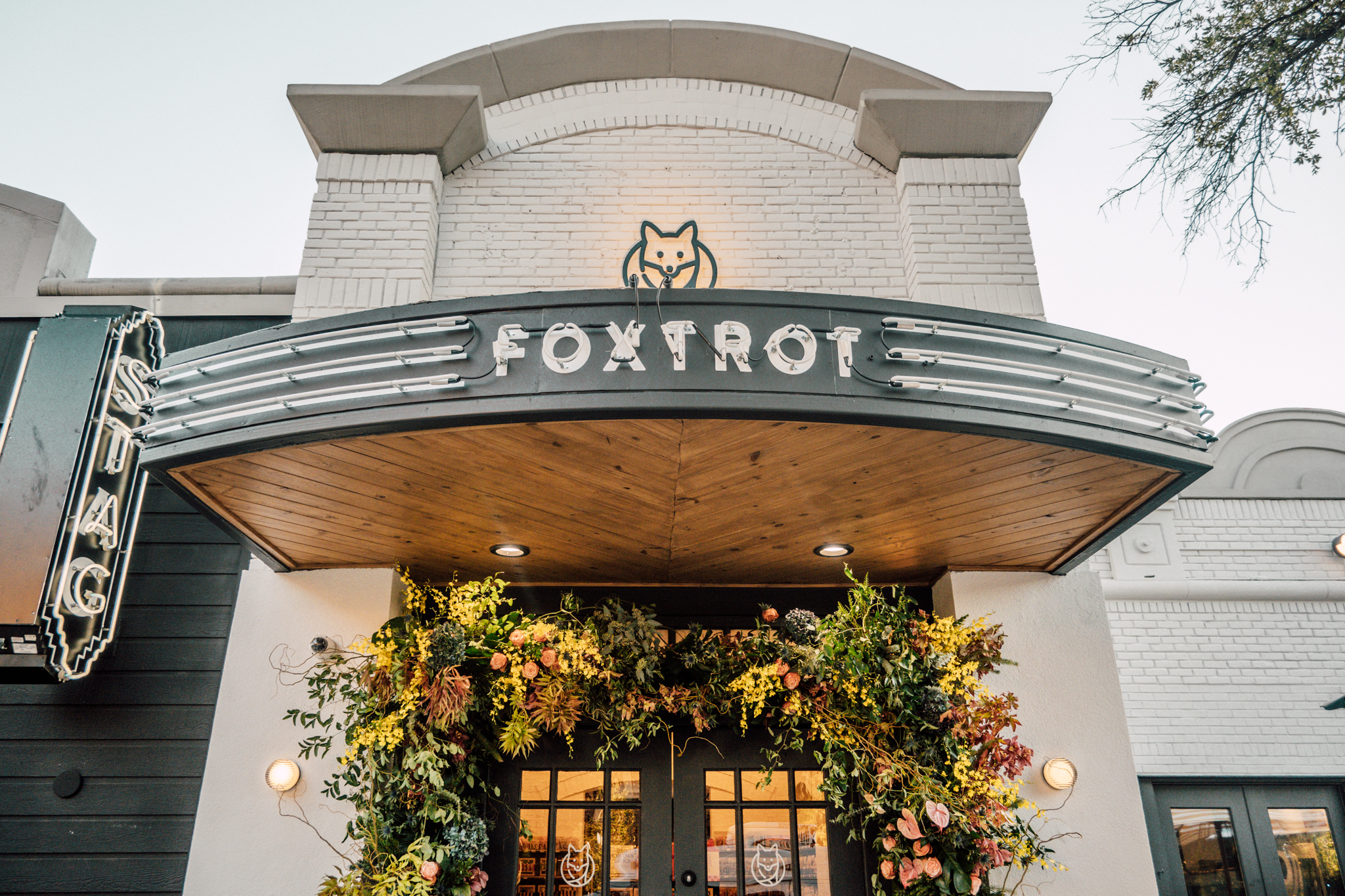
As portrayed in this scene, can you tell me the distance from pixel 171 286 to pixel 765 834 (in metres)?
5.06

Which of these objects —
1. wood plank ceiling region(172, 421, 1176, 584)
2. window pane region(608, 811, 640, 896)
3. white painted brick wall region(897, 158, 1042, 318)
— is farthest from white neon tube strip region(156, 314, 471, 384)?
white painted brick wall region(897, 158, 1042, 318)

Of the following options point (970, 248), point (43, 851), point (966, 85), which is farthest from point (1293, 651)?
point (43, 851)

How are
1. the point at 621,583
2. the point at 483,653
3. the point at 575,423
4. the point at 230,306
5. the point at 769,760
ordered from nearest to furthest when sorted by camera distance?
the point at 575,423
the point at 483,653
the point at 769,760
the point at 621,583
the point at 230,306

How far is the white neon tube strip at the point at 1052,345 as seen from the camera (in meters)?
3.17

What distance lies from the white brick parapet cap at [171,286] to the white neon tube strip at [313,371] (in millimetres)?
2152

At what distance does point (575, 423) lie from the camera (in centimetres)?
305

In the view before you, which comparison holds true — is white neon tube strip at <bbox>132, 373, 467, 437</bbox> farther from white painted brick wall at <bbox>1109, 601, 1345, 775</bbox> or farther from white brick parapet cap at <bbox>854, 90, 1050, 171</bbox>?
white painted brick wall at <bbox>1109, 601, 1345, 775</bbox>

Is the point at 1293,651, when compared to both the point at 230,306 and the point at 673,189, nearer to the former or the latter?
the point at 673,189

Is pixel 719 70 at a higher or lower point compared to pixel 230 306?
higher

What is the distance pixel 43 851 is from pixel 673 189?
526 centimetres

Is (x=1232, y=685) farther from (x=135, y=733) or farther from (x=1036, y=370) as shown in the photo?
(x=135, y=733)

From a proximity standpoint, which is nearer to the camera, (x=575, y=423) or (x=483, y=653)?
(x=575, y=423)

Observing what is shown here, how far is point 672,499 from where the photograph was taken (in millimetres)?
3729

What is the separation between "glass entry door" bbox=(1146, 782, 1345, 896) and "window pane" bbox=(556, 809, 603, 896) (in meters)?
3.61
